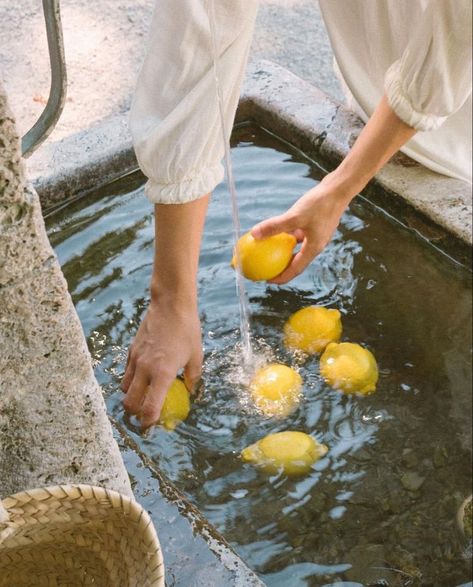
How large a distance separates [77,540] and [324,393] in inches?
40.0

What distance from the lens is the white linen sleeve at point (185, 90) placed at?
1.84 m

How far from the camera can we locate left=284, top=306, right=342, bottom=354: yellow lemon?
7.80 feet

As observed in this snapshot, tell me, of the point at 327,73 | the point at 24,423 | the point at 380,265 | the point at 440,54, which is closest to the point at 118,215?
the point at 380,265

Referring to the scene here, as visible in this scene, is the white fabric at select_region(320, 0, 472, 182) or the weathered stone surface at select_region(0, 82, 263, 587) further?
the white fabric at select_region(320, 0, 472, 182)

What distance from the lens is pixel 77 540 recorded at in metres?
1.38

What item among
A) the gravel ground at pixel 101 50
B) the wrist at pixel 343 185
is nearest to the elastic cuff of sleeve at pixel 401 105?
the wrist at pixel 343 185

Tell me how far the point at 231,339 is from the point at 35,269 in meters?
1.16

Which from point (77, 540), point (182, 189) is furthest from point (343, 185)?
point (77, 540)

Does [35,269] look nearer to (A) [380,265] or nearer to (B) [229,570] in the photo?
(B) [229,570]

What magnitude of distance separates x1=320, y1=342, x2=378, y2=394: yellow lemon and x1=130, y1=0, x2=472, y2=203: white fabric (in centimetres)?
57

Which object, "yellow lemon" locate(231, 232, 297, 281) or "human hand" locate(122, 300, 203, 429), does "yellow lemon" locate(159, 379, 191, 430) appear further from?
"yellow lemon" locate(231, 232, 297, 281)

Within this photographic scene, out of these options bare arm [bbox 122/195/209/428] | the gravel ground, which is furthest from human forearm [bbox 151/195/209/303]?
the gravel ground

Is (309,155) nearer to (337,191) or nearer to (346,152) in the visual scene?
(346,152)

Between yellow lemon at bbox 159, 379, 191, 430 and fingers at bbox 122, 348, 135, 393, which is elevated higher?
fingers at bbox 122, 348, 135, 393
